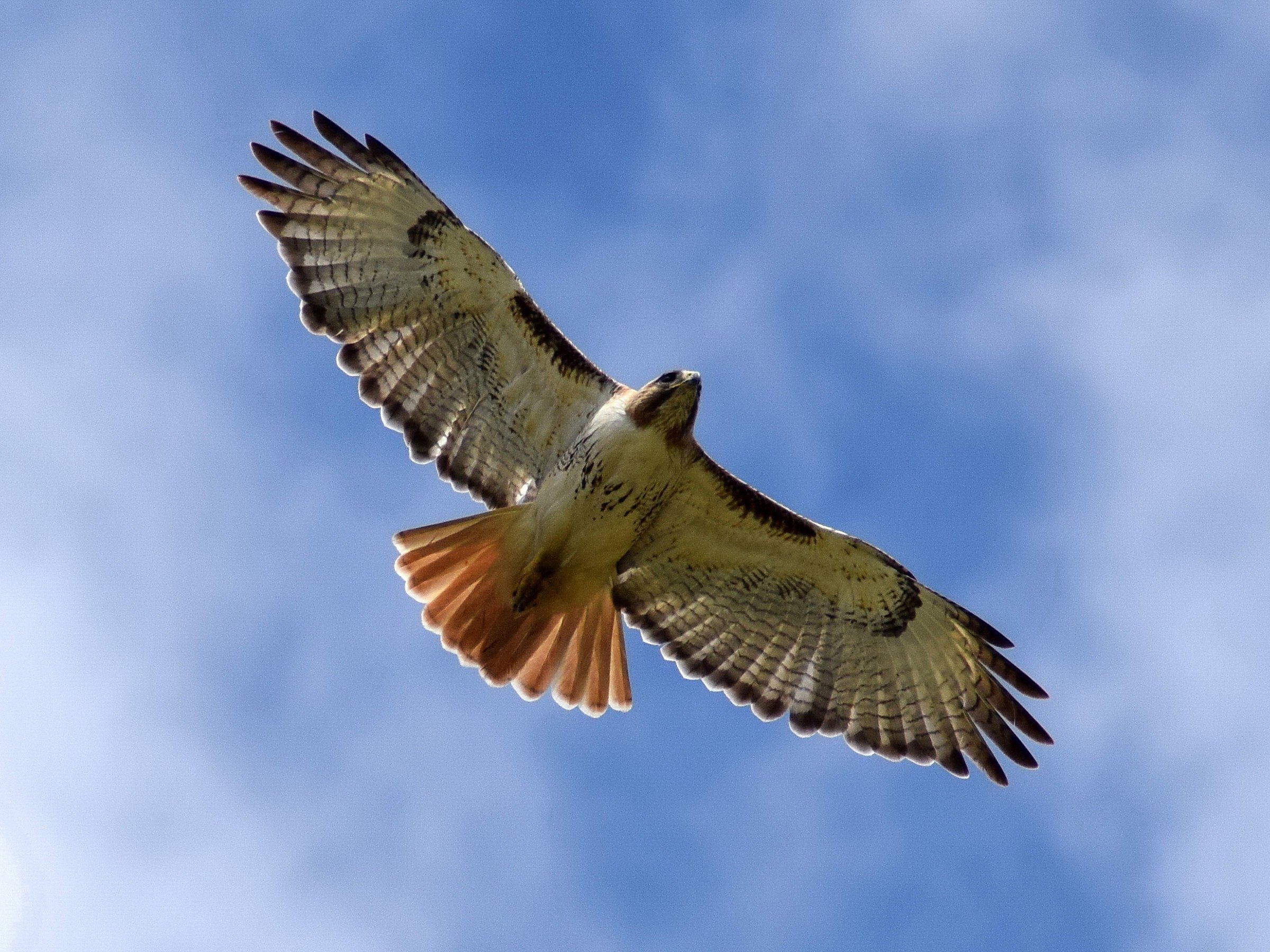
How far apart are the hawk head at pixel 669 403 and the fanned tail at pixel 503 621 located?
1.01 metres

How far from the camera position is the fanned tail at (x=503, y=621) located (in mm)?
11344

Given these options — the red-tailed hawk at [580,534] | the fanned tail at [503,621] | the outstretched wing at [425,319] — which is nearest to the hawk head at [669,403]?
the red-tailed hawk at [580,534]

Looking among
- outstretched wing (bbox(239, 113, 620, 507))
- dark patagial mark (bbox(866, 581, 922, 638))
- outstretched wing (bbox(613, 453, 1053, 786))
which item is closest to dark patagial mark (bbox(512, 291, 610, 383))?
outstretched wing (bbox(239, 113, 620, 507))

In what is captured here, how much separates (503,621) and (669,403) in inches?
70.5

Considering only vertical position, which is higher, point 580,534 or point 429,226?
point 429,226

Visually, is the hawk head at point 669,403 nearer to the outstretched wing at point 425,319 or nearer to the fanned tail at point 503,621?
the outstretched wing at point 425,319

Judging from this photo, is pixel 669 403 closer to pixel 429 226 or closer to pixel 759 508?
pixel 759 508

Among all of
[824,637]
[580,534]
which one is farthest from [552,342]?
[824,637]

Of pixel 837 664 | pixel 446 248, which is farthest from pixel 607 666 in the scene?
pixel 446 248

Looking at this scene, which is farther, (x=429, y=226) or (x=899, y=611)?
(x=899, y=611)

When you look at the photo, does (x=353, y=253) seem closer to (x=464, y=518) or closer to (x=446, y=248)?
(x=446, y=248)

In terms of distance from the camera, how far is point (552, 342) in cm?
1139

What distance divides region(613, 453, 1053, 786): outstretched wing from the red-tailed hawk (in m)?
0.01

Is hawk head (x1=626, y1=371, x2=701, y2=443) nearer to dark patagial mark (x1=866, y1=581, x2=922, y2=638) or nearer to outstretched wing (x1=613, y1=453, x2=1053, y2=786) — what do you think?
→ outstretched wing (x1=613, y1=453, x2=1053, y2=786)
